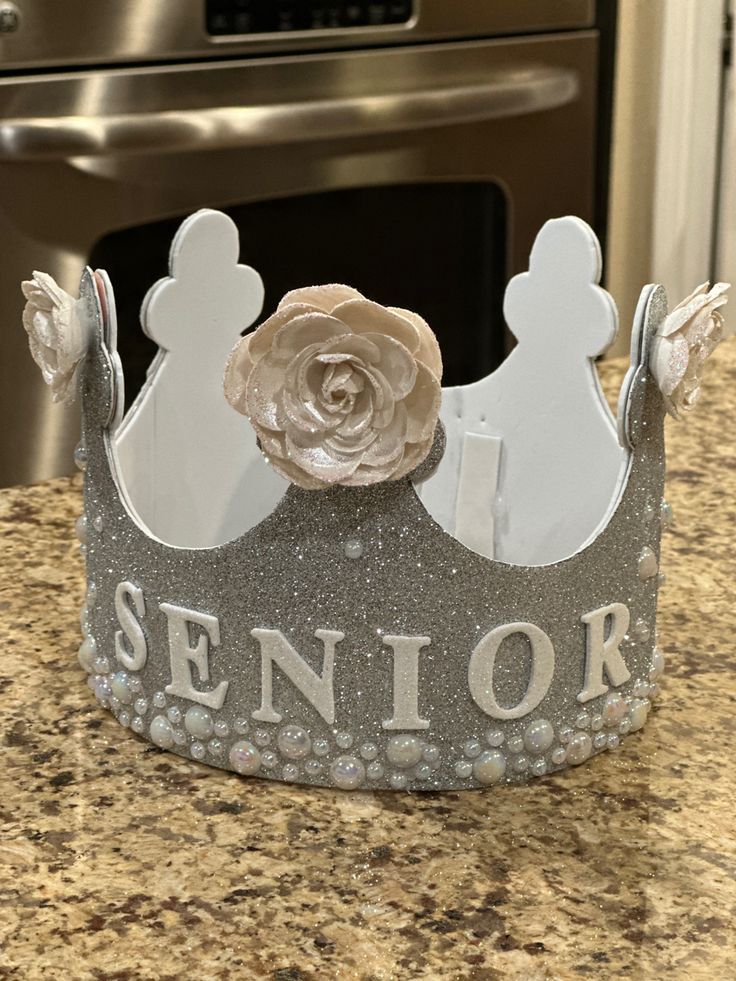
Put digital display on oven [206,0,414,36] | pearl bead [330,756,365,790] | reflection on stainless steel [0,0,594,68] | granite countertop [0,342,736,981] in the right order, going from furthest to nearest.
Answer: digital display on oven [206,0,414,36]
reflection on stainless steel [0,0,594,68]
pearl bead [330,756,365,790]
granite countertop [0,342,736,981]

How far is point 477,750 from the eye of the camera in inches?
24.0

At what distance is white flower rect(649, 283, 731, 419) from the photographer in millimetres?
589

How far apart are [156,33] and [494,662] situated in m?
1.07

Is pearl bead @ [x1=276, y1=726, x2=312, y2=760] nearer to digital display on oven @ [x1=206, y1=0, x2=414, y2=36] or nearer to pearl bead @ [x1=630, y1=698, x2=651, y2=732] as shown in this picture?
pearl bead @ [x1=630, y1=698, x2=651, y2=732]

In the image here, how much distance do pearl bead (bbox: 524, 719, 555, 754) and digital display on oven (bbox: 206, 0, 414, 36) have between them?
1106mm

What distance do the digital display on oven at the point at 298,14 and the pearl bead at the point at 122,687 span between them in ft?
3.41

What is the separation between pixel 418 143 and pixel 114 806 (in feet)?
3.87

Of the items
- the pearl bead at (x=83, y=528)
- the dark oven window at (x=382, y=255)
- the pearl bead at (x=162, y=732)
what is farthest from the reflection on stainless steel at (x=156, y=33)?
the pearl bead at (x=162, y=732)

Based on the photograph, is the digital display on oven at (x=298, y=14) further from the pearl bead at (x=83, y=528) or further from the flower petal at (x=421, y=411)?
the flower petal at (x=421, y=411)

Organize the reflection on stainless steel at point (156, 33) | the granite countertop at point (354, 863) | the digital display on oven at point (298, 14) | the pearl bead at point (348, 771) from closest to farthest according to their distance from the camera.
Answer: the granite countertop at point (354, 863) → the pearl bead at point (348, 771) → the reflection on stainless steel at point (156, 33) → the digital display on oven at point (298, 14)

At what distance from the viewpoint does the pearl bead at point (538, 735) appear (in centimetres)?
61

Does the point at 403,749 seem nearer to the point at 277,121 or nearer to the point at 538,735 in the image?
the point at 538,735

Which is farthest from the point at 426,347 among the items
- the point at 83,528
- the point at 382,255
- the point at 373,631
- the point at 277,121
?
the point at 382,255

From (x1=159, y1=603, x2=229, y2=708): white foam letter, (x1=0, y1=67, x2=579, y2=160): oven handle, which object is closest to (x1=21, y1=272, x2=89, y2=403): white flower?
(x1=159, y1=603, x2=229, y2=708): white foam letter
